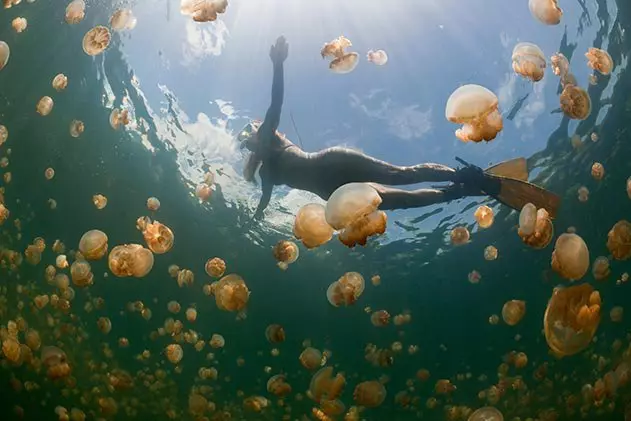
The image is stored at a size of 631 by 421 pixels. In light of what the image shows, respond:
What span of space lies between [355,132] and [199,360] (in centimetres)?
1189

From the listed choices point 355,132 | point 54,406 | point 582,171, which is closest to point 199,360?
point 54,406

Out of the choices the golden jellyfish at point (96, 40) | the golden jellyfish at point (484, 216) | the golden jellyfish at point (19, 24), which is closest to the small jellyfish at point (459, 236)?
the golden jellyfish at point (484, 216)

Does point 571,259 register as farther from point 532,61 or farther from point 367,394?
point 367,394

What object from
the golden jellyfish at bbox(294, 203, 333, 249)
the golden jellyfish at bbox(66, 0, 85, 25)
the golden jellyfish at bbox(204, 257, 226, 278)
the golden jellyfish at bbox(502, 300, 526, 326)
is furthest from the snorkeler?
the golden jellyfish at bbox(502, 300, 526, 326)

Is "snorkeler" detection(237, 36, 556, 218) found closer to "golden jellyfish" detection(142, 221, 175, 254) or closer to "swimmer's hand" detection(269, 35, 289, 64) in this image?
"swimmer's hand" detection(269, 35, 289, 64)

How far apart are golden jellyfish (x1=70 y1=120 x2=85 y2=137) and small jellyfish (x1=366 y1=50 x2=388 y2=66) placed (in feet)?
25.4

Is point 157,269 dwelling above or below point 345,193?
below

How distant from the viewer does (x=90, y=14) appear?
10.2 meters

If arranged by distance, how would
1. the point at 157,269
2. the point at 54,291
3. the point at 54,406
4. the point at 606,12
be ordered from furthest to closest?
the point at 54,406, the point at 54,291, the point at 157,269, the point at 606,12

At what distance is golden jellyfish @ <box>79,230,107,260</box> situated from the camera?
783 centimetres

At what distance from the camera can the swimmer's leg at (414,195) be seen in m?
5.69

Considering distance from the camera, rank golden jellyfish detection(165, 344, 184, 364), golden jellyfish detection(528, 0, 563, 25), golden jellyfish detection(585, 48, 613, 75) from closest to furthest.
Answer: golden jellyfish detection(528, 0, 563, 25)
golden jellyfish detection(585, 48, 613, 75)
golden jellyfish detection(165, 344, 184, 364)

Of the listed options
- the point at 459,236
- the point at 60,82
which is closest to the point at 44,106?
the point at 60,82

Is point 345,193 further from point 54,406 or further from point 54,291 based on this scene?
point 54,406
